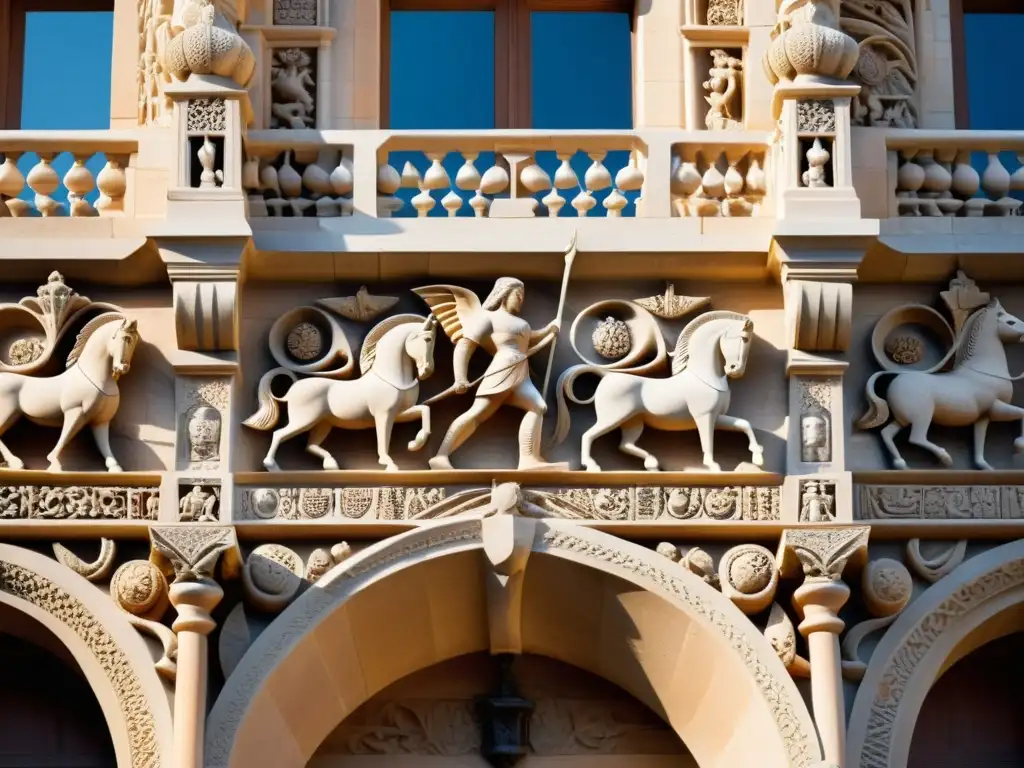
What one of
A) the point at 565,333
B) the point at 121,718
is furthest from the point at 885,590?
the point at 121,718

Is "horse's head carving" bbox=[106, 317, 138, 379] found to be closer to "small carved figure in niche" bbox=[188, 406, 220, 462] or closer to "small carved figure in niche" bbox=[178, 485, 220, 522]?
"small carved figure in niche" bbox=[188, 406, 220, 462]

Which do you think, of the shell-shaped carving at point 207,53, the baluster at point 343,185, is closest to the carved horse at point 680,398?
the baluster at point 343,185

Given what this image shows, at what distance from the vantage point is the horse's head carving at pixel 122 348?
17.1 meters

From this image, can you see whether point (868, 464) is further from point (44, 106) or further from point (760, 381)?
point (44, 106)

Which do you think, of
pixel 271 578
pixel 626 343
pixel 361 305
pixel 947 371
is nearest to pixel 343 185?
pixel 361 305

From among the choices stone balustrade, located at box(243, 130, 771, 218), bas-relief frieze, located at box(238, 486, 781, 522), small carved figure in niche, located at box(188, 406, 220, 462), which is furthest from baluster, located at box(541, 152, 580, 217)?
small carved figure in niche, located at box(188, 406, 220, 462)

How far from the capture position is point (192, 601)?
16.5 m

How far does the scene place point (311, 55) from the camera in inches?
730

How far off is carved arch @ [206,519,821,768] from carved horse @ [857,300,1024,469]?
1.67m

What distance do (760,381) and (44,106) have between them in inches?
220

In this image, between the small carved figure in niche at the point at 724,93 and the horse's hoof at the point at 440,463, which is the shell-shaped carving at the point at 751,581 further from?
the small carved figure in niche at the point at 724,93

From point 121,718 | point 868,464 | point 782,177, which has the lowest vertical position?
point 121,718

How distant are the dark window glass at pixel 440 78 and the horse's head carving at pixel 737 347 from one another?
2722mm

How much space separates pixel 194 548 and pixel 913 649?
4.55m
